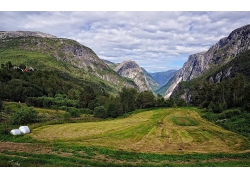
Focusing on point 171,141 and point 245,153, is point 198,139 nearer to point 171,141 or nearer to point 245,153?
point 171,141

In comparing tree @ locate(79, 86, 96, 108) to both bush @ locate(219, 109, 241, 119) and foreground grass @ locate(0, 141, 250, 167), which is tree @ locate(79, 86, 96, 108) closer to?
bush @ locate(219, 109, 241, 119)

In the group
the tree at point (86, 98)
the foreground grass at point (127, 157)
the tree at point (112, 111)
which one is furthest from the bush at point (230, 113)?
the tree at point (86, 98)

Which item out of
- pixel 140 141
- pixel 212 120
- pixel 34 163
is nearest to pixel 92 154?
pixel 34 163

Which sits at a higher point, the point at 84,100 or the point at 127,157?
the point at 84,100

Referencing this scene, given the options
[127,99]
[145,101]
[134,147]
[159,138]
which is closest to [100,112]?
[127,99]

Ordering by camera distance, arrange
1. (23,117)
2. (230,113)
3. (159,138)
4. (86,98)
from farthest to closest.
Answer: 1. (86,98)
2. (230,113)
3. (23,117)
4. (159,138)

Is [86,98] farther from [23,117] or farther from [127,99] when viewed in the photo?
[23,117]

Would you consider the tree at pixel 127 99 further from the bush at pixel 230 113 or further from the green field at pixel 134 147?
the bush at pixel 230 113
